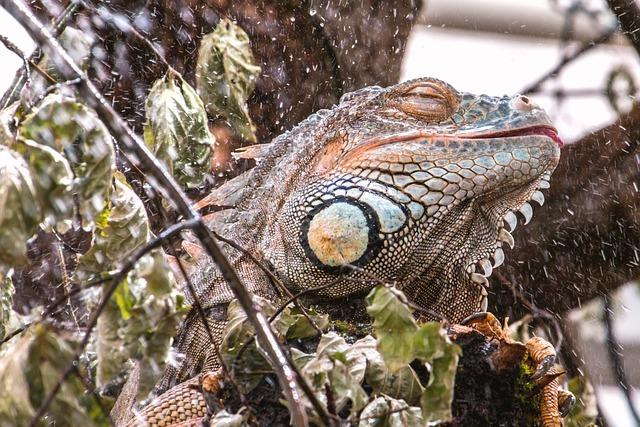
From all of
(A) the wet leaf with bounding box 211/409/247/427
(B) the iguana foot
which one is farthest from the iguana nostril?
(A) the wet leaf with bounding box 211/409/247/427

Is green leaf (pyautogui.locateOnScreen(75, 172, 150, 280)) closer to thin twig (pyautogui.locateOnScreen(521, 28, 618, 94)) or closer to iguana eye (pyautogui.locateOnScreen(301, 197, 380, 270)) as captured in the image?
iguana eye (pyautogui.locateOnScreen(301, 197, 380, 270))

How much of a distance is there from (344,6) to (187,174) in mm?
2850

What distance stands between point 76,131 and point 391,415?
A: 0.93 meters

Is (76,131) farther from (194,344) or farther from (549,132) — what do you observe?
(549,132)

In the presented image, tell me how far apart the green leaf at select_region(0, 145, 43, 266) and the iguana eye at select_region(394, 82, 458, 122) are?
1.63 metres

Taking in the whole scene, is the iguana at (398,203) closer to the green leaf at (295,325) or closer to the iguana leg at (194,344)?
the iguana leg at (194,344)

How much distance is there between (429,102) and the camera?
10.8 ft

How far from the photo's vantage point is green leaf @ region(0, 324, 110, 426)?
180 centimetres

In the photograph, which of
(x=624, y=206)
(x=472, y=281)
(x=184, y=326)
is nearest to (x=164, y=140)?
(x=184, y=326)

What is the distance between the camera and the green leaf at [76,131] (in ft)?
6.59

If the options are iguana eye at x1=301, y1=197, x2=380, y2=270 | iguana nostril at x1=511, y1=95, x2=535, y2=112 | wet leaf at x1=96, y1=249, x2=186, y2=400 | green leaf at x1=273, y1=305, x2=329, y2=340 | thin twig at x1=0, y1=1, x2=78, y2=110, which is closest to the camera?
wet leaf at x1=96, y1=249, x2=186, y2=400

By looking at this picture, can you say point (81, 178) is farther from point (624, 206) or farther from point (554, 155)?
point (624, 206)

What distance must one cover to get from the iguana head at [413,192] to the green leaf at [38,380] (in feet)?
4.16

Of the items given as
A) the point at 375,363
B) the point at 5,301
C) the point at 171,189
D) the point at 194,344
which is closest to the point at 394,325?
the point at 375,363
